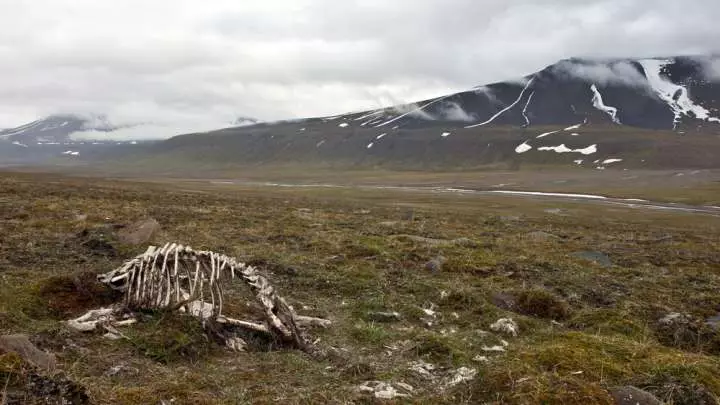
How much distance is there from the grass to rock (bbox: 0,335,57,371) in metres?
0.31

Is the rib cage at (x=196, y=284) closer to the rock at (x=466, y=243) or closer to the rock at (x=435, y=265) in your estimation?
the rock at (x=435, y=265)

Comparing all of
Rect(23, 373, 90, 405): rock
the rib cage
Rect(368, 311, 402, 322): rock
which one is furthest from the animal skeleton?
Rect(23, 373, 90, 405): rock

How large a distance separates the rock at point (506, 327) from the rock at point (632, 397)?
4485 millimetres

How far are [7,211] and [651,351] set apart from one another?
1063 inches

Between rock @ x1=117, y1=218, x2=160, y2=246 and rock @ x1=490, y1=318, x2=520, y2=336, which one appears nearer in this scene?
rock @ x1=490, y1=318, x2=520, y2=336

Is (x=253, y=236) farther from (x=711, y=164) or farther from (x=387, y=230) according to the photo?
(x=711, y=164)

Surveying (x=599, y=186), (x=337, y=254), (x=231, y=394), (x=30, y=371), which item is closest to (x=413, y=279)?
(x=337, y=254)

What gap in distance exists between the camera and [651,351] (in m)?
8.88

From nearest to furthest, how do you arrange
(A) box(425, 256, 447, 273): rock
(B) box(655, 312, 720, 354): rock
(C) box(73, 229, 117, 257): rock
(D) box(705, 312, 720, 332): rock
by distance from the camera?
(B) box(655, 312, 720, 354): rock → (D) box(705, 312, 720, 332): rock → (C) box(73, 229, 117, 257): rock → (A) box(425, 256, 447, 273): rock

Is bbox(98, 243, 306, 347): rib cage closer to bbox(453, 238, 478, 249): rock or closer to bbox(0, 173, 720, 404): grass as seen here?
bbox(0, 173, 720, 404): grass

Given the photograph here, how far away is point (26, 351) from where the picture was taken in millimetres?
6344

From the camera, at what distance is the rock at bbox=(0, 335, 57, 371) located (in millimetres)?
6078

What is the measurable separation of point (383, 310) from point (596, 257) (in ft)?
55.1

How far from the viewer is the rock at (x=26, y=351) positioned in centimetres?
608
